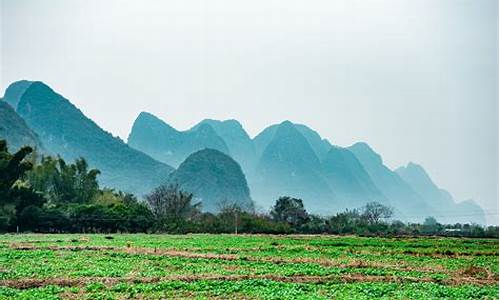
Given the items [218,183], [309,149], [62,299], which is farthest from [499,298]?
[309,149]

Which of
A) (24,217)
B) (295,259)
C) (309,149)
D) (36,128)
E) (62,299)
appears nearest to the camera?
(62,299)

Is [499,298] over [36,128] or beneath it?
beneath

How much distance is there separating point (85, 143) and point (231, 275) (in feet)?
242

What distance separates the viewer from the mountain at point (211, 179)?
274ft

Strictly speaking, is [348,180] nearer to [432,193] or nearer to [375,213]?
[432,193]

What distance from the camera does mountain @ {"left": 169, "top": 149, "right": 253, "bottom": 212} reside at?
274ft

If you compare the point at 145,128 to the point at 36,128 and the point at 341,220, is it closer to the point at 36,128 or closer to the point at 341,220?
the point at 36,128

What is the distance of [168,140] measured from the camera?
13125cm

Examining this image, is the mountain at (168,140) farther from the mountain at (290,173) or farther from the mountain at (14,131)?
the mountain at (14,131)

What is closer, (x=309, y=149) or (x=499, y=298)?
(x=499, y=298)

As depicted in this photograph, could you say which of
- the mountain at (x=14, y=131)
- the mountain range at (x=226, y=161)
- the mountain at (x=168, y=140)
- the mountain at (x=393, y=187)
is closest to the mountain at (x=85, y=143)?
the mountain range at (x=226, y=161)

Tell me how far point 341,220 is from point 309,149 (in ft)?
335

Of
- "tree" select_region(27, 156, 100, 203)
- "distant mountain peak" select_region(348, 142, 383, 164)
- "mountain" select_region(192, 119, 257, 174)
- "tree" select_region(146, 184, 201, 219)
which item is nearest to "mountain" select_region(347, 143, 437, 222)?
"distant mountain peak" select_region(348, 142, 383, 164)

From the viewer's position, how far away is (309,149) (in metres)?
143
